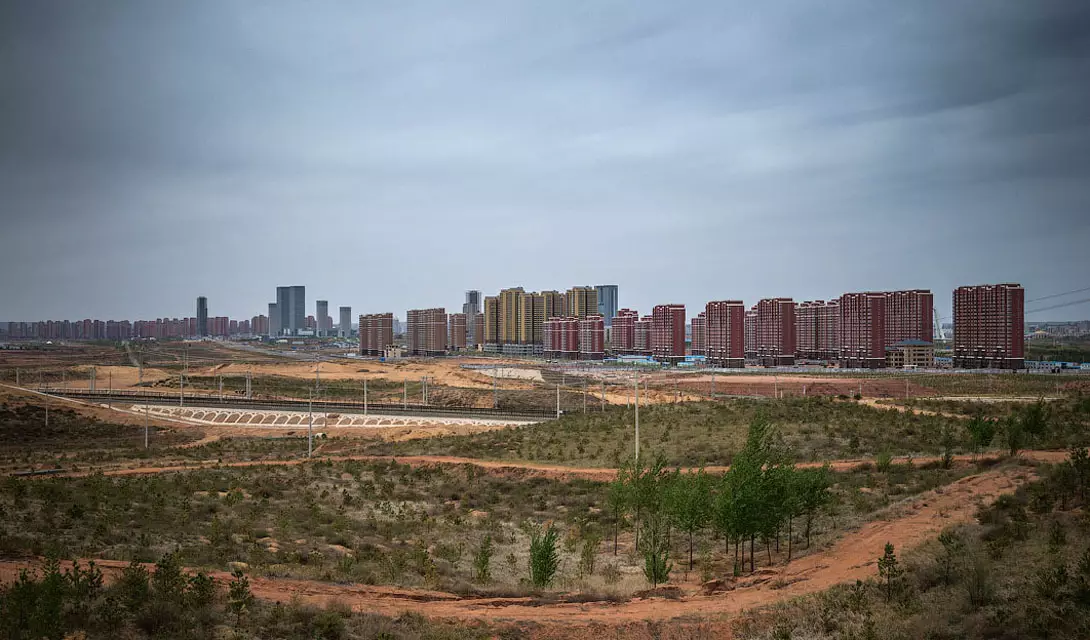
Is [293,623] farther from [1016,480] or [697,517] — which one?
[1016,480]

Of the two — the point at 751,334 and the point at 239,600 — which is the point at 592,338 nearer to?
the point at 751,334

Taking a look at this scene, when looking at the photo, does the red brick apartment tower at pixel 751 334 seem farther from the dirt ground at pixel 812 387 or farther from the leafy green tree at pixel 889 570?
the leafy green tree at pixel 889 570

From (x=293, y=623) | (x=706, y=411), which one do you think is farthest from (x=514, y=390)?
(x=293, y=623)

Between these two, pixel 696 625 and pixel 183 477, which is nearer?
pixel 696 625

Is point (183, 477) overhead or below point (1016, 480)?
below

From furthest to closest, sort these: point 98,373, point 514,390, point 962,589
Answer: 1. point 98,373
2. point 514,390
3. point 962,589

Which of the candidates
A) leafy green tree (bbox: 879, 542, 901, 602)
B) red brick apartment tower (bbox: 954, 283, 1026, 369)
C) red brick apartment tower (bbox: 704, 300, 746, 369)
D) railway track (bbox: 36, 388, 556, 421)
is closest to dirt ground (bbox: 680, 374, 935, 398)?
railway track (bbox: 36, 388, 556, 421)

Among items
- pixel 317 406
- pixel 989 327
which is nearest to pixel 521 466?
pixel 317 406
